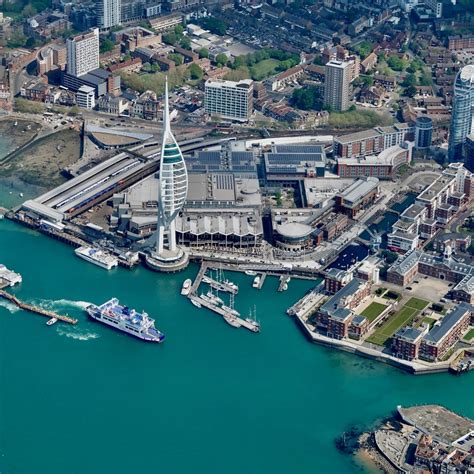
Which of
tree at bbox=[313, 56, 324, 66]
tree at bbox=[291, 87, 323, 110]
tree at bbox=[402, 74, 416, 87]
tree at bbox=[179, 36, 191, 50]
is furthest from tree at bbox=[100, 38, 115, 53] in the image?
tree at bbox=[402, 74, 416, 87]

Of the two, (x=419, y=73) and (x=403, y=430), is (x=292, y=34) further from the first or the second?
(x=403, y=430)

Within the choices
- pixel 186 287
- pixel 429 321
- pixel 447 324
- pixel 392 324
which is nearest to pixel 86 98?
pixel 186 287

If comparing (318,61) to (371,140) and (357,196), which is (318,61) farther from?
(357,196)

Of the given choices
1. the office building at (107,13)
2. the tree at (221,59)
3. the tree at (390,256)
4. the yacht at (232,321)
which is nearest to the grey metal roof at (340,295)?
the tree at (390,256)

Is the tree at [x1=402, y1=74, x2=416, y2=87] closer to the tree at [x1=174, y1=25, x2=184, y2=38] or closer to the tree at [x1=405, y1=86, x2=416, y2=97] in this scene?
the tree at [x1=405, y1=86, x2=416, y2=97]

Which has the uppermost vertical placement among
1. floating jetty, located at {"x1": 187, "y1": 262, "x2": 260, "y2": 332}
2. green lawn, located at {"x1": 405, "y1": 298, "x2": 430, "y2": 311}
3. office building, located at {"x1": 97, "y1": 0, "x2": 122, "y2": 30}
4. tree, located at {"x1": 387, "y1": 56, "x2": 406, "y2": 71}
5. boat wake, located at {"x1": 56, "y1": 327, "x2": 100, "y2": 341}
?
office building, located at {"x1": 97, "y1": 0, "x2": 122, "y2": 30}
